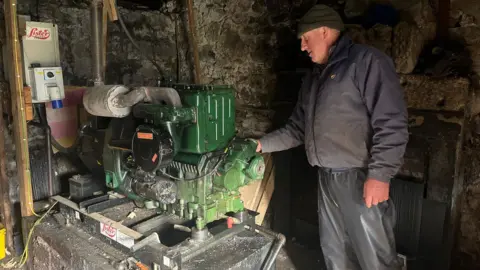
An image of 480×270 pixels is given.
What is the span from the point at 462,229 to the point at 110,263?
197 centimetres

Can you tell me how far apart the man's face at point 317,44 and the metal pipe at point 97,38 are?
4.17 ft

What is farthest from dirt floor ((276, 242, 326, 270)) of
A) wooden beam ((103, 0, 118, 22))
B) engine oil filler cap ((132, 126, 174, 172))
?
wooden beam ((103, 0, 118, 22))

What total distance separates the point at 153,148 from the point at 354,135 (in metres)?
0.91

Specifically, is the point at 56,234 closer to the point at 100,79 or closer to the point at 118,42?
the point at 100,79

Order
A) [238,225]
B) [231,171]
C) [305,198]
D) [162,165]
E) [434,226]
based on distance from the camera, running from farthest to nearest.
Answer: [305,198], [434,226], [238,225], [231,171], [162,165]

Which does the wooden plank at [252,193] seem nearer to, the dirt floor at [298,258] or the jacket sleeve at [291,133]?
the dirt floor at [298,258]

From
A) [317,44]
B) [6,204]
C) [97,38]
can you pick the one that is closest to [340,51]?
[317,44]

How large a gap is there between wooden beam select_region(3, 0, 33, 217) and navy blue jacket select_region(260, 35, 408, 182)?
1619mm

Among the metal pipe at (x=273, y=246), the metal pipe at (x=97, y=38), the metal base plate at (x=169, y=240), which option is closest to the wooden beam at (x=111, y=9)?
the metal pipe at (x=97, y=38)

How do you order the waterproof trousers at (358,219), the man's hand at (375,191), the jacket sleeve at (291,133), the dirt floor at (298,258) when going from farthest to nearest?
the dirt floor at (298,258), the jacket sleeve at (291,133), the waterproof trousers at (358,219), the man's hand at (375,191)

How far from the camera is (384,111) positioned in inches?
65.6

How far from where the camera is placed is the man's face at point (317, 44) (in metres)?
1.89

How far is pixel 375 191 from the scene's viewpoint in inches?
66.1

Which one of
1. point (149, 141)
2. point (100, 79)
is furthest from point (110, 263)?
point (100, 79)
